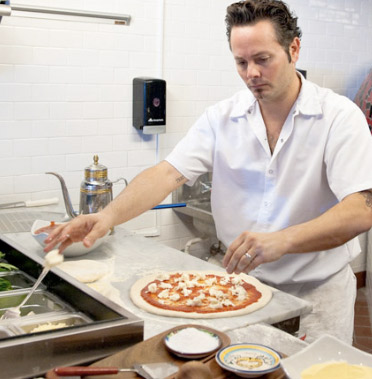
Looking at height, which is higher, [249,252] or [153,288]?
[249,252]

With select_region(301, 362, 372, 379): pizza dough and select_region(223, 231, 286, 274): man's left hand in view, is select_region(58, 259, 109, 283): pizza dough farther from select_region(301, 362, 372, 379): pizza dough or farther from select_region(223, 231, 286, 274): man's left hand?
select_region(301, 362, 372, 379): pizza dough

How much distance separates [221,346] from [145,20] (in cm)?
301

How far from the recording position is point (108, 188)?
10.3 feet

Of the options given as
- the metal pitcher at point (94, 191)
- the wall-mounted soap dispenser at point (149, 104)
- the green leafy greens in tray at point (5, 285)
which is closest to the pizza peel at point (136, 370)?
the green leafy greens in tray at point (5, 285)

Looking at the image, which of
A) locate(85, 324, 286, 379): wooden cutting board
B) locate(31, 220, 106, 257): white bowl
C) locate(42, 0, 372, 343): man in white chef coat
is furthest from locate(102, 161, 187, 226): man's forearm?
locate(85, 324, 286, 379): wooden cutting board

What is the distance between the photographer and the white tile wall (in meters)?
3.77

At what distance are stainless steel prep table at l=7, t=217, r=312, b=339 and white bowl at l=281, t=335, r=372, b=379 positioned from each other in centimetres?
44

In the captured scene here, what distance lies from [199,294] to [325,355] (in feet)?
2.47

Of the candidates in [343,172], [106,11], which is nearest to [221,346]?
[343,172]

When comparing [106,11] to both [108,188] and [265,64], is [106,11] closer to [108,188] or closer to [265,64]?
[108,188]

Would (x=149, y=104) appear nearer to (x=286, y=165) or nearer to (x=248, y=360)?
(x=286, y=165)

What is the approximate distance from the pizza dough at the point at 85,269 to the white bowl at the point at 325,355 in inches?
43.4

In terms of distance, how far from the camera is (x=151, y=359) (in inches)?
64.9

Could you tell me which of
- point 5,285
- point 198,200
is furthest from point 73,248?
point 198,200
